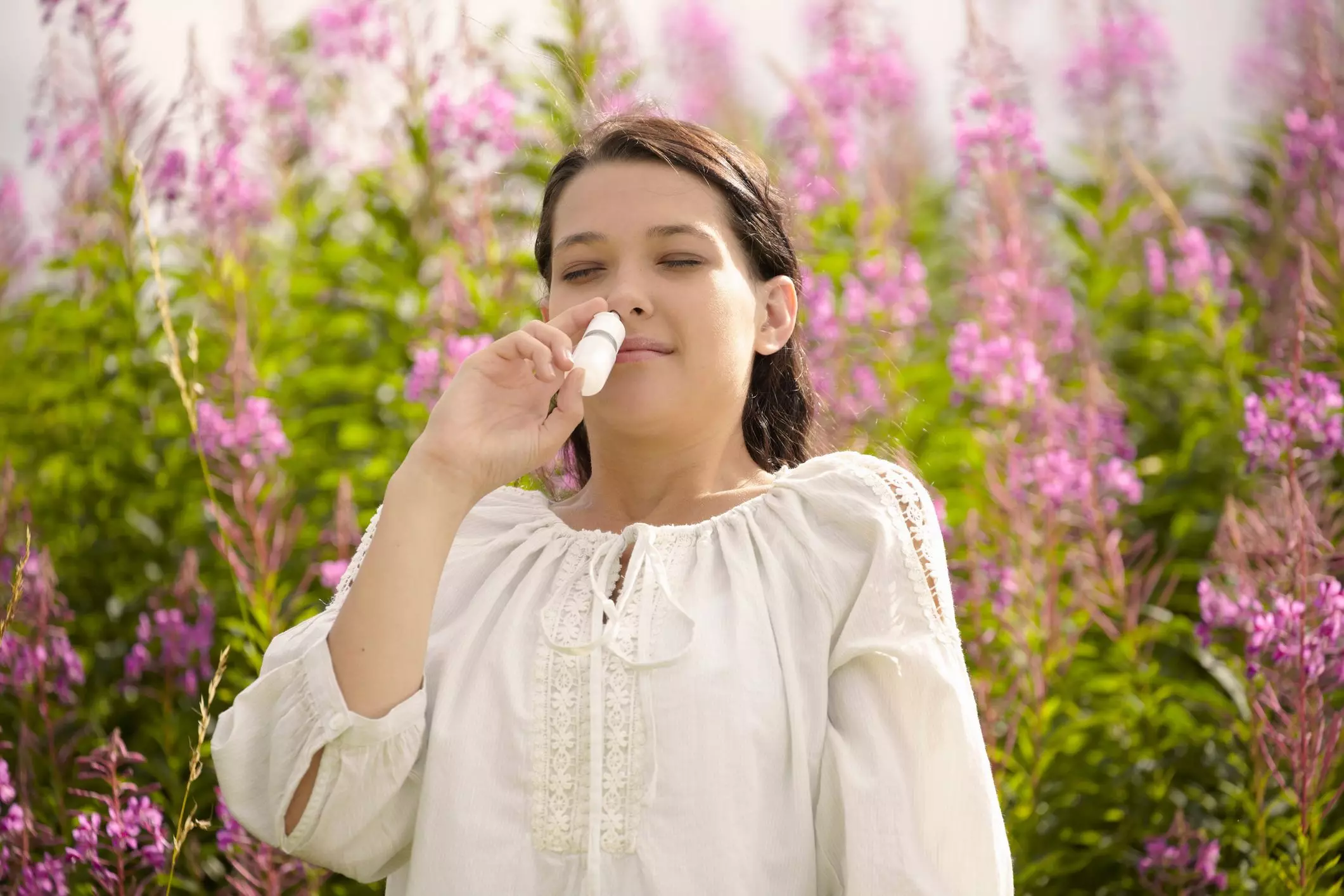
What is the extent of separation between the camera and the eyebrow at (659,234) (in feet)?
5.72

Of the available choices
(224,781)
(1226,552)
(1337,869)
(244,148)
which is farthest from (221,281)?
(1337,869)

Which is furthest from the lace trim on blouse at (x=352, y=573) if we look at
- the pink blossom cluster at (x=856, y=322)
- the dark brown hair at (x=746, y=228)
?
the pink blossom cluster at (x=856, y=322)

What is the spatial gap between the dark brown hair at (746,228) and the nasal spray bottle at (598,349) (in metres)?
0.28

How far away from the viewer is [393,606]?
1.54 metres

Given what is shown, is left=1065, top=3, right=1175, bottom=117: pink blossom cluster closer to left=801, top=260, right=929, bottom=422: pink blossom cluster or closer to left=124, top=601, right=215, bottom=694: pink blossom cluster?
left=801, top=260, right=929, bottom=422: pink blossom cluster

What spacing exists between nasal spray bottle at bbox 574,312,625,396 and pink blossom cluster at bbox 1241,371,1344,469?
127cm

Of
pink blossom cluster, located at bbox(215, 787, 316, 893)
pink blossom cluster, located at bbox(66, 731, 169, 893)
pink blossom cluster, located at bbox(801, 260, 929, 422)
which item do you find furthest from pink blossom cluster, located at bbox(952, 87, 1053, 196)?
pink blossom cluster, located at bbox(66, 731, 169, 893)

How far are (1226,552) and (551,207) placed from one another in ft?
4.63

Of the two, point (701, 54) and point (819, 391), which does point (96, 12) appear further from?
point (701, 54)

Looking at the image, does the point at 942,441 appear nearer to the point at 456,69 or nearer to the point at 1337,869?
the point at 1337,869

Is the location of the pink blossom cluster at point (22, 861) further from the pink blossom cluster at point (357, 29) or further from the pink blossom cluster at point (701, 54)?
the pink blossom cluster at point (701, 54)

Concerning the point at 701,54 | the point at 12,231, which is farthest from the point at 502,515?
the point at 701,54

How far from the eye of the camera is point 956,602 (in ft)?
8.65

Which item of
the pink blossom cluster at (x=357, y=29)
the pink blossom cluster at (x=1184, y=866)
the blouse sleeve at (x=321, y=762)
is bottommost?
the pink blossom cluster at (x=1184, y=866)
